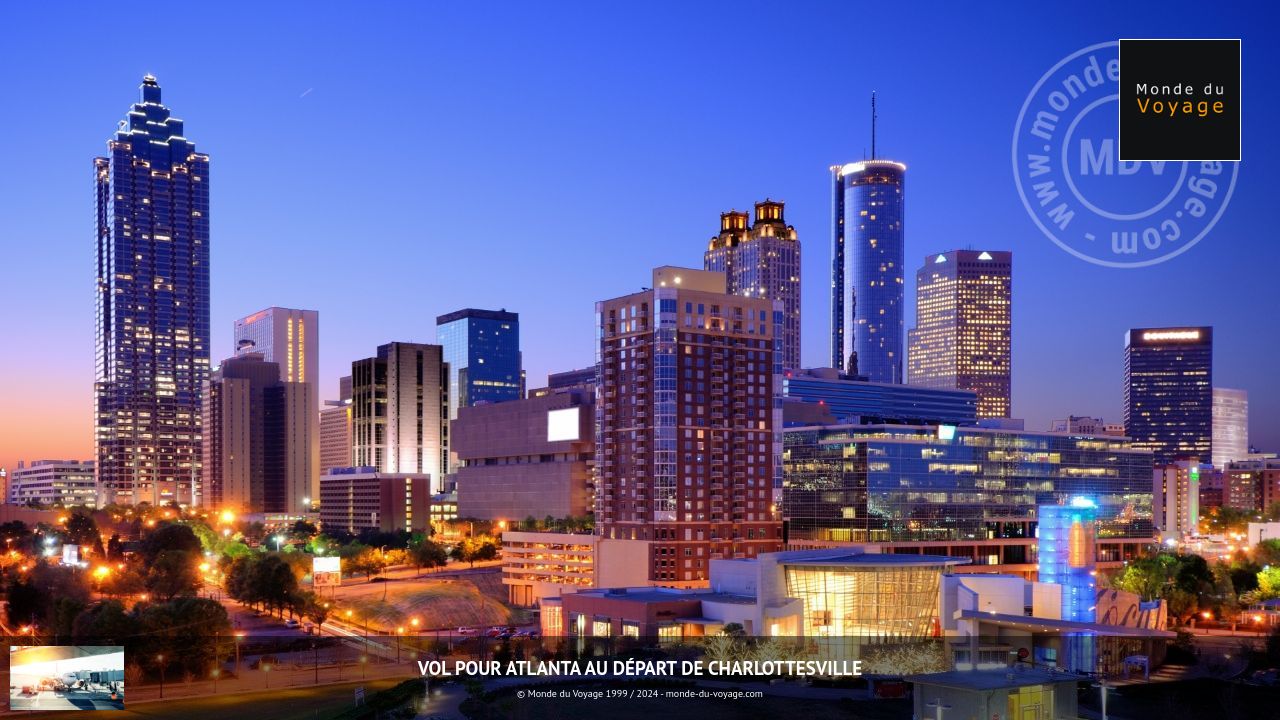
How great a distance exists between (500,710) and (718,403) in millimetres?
93533

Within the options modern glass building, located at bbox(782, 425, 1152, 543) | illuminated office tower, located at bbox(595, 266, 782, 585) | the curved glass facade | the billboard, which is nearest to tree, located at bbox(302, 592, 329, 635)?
the billboard

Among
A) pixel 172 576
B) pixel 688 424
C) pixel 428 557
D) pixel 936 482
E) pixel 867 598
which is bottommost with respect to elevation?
pixel 428 557

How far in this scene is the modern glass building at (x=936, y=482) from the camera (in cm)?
16325

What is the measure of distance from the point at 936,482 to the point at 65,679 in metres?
123

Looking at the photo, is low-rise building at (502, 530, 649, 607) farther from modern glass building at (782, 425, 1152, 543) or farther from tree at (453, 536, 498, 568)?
modern glass building at (782, 425, 1152, 543)

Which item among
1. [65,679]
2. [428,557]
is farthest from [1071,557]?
[428,557]

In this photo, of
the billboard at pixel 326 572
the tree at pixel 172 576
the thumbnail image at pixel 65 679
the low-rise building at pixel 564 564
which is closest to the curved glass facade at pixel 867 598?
the low-rise building at pixel 564 564

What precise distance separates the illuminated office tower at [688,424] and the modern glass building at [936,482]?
15066 millimetres

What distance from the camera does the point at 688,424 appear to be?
490ft

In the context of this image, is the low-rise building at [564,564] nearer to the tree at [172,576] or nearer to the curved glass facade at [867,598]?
the curved glass facade at [867,598]

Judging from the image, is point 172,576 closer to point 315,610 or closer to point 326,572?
point 326,572

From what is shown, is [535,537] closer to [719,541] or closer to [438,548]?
[719,541]

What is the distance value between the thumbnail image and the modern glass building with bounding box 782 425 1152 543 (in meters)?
109

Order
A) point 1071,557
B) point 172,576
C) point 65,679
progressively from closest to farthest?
point 65,679
point 1071,557
point 172,576
